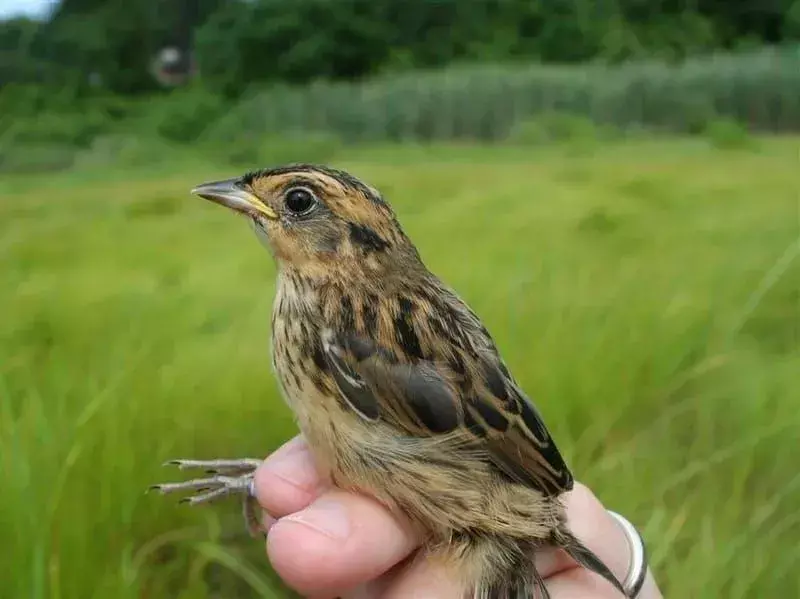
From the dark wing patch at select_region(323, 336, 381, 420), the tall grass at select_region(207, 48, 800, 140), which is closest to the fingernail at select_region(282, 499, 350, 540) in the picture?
the dark wing patch at select_region(323, 336, 381, 420)

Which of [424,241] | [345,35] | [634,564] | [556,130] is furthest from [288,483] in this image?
[556,130]

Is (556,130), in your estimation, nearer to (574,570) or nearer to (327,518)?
Result: (574,570)

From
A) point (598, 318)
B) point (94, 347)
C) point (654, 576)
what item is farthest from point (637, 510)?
point (94, 347)

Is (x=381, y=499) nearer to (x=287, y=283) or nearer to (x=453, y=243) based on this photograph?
(x=287, y=283)

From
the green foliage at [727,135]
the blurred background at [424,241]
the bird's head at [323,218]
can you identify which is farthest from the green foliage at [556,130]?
the bird's head at [323,218]

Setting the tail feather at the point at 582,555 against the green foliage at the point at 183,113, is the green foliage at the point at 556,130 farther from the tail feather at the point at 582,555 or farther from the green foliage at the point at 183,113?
the tail feather at the point at 582,555

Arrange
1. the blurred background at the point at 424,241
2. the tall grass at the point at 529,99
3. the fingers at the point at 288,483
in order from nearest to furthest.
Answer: the fingers at the point at 288,483 < the blurred background at the point at 424,241 < the tall grass at the point at 529,99

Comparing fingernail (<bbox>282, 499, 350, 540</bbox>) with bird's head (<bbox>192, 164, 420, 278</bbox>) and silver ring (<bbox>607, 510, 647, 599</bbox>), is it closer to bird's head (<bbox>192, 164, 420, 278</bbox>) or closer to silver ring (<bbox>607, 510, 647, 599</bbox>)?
bird's head (<bbox>192, 164, 420, 278</bbox>)
